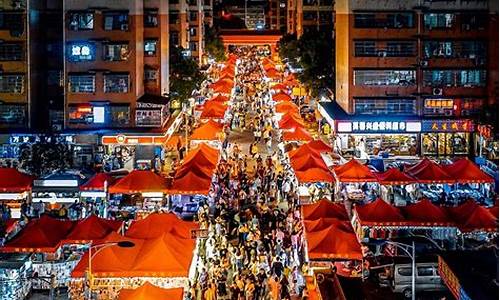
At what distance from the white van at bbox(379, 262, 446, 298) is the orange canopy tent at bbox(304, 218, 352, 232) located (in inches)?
149

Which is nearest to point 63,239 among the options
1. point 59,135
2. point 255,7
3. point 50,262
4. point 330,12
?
point 50,262

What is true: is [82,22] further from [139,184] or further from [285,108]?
[139,184]

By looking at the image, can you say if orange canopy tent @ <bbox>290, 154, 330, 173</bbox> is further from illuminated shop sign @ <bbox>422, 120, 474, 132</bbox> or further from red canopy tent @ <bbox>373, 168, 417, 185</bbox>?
illuminated shop sign @ <bbox>422, 120, 474, 132</bbox>

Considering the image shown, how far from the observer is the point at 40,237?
99.3 feet

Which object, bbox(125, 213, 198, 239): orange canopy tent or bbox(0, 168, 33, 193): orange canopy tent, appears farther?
bbox(0, 168, 33, 193): orange canopy tent

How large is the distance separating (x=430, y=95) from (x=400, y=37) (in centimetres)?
437

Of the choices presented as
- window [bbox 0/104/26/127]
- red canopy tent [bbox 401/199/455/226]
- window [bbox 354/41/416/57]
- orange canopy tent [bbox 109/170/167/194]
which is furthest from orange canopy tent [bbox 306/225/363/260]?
window [bbox 0/104/26/127]

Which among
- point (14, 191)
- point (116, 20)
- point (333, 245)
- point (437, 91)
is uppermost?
point (116, 20)

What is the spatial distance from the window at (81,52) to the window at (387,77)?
17.5m

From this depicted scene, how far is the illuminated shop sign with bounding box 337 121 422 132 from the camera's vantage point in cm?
5759

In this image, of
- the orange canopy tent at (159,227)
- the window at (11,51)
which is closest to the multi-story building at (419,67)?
the window at (11,51)

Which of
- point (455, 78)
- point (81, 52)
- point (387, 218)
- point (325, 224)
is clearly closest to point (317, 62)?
point (455, 78)

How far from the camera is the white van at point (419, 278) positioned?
90.4 feet

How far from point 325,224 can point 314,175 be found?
461 inches
